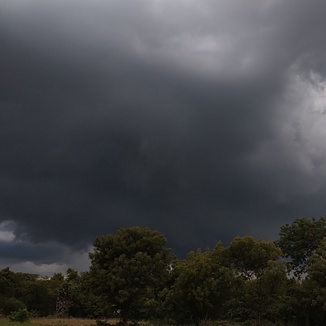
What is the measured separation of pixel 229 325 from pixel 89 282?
20.1 m

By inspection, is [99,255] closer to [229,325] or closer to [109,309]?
[109,309]

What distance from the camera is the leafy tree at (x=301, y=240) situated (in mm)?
63250

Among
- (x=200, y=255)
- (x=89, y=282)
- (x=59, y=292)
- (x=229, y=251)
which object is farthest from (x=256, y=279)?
(x=59, y=292)

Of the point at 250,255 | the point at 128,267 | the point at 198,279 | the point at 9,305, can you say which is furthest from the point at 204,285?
the point at 9,305

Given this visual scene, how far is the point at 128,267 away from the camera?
149 ft

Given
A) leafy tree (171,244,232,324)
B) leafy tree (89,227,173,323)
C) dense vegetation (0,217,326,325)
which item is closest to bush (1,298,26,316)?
dense vegetation (0,217,326,325)

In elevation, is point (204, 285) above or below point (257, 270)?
below

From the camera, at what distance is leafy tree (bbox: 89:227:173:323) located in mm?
45438

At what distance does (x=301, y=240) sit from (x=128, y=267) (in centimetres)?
2907

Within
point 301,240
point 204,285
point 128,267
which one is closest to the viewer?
point 128,267

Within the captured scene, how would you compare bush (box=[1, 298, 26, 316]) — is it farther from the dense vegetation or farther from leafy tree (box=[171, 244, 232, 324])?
leafy tree (box=[171, 244, 232, 324])

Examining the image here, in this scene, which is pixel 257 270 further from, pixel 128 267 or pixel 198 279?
pixel 128 267

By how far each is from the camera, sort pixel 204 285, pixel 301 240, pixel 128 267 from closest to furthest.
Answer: pixel 128 267
pixel 204 285
pixel 301 240

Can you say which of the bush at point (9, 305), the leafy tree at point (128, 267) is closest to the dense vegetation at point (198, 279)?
the leafy tree at point (128, 267)
